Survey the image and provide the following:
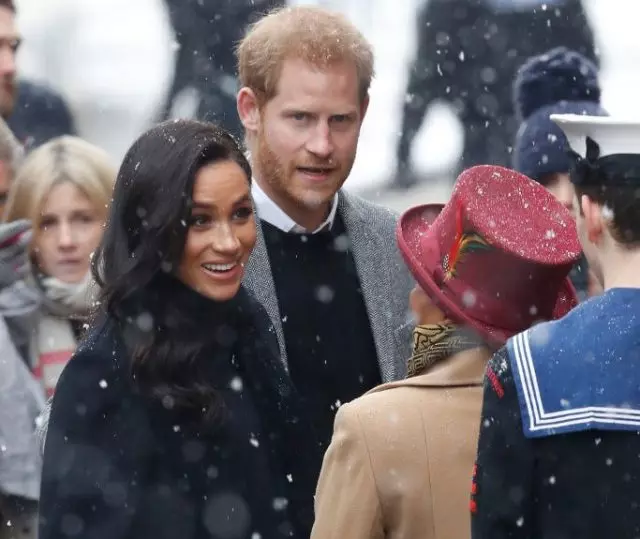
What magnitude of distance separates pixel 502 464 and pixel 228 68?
4220 mm

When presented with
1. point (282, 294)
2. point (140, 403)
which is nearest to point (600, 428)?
point (140, 403)

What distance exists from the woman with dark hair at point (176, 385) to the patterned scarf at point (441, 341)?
53 centimetres

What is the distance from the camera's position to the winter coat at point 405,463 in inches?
126

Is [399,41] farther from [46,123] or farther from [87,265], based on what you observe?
[87,265]

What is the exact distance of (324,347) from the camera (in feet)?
14.0

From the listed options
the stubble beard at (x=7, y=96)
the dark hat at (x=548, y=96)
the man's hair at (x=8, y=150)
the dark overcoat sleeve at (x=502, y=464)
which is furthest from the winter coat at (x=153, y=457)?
the stubble beard at (x=7, y=96)

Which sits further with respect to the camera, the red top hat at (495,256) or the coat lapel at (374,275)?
the coat lapel at (374,275)

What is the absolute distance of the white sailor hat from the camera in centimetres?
292

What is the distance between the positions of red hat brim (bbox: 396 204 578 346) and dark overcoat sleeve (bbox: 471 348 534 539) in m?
0.28

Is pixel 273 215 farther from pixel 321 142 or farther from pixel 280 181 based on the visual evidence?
pixel 321 142

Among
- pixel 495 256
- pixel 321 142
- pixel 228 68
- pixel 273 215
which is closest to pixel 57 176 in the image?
pixel 273 215

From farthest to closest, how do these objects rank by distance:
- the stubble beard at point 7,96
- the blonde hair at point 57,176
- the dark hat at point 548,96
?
the stubble beard at point 7,96 < the dark hat at point 548,96 < the blonde hair at point 57,176

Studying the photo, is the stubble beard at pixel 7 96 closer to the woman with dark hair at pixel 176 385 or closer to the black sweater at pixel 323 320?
the black sweater at pixel 323 320

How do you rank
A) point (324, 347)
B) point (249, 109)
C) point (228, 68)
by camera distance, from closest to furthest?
point (324, 347) → point (249, 109) → point (228, 68)
